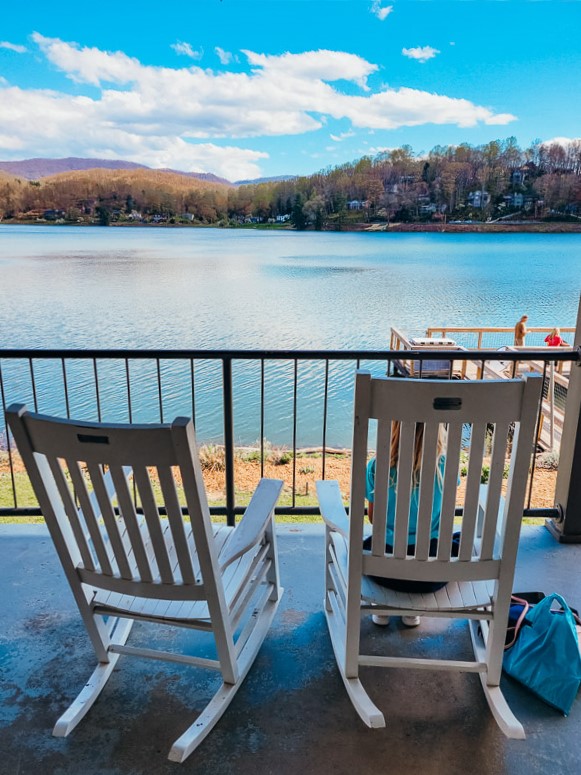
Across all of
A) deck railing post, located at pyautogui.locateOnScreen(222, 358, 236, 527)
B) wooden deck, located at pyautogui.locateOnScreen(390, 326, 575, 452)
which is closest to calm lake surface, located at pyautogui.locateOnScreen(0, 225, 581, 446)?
wooden deck, located at pyautogui.locateOnScreen(390, 326, 575, 452)

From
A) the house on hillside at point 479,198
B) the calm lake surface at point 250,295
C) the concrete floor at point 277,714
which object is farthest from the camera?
the calm lake surface at point 250,295

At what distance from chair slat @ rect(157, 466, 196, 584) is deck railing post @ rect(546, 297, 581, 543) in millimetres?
2026

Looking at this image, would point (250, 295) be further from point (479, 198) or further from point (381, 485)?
point (381, 485)

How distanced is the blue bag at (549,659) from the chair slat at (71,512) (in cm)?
141

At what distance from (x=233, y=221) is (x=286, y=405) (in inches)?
298

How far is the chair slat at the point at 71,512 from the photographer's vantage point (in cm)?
141

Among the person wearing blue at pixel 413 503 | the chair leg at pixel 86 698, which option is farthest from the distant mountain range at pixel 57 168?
the person wearing blue at pixel 413 503

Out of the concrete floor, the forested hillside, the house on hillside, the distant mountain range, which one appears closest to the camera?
the concrete floor

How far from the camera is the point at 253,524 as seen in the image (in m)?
1.64

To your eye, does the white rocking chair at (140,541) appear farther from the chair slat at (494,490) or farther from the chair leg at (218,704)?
the chair slat at (494,490)

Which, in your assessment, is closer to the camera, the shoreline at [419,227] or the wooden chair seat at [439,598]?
the wooden chair seat at [439,598]

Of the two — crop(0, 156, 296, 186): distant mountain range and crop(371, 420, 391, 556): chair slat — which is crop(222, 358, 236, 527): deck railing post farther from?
crop(0, 156, 296, 186): distant mountain range

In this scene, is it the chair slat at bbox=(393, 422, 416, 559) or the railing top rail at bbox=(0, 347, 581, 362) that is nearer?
the chair slat at bbox=(393, 422, 416, 559)

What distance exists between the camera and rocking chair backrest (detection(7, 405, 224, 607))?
4.18 feet
